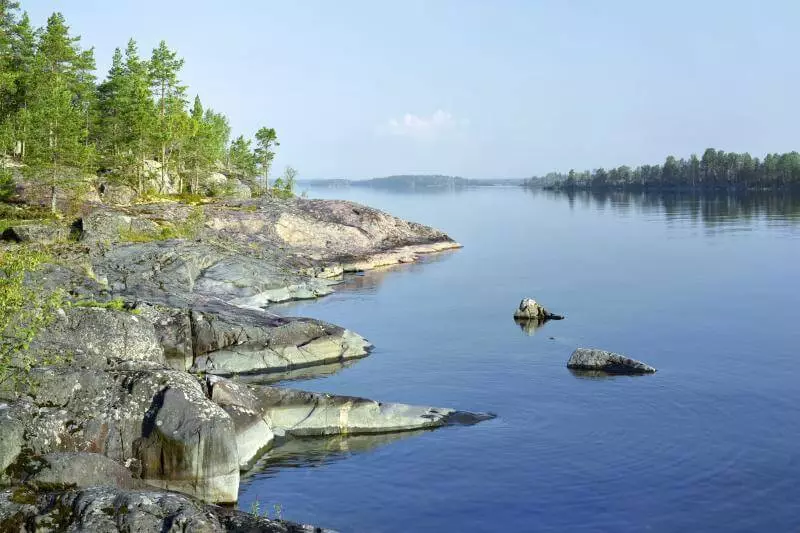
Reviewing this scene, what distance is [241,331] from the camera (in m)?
54.2

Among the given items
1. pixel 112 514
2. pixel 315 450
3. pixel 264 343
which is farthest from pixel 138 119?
pixel 112 514

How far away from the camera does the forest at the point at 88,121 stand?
83.7m

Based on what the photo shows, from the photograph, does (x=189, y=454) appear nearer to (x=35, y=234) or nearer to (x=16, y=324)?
(x=16, y=324)

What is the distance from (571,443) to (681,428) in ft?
21.8

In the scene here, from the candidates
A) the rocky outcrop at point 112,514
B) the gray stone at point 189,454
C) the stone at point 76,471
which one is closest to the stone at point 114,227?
the gray stone at point 189,454

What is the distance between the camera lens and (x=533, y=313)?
69.8 metres

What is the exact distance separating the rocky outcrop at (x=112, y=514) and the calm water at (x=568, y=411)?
6520 millimetres

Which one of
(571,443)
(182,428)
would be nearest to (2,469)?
(182,428)

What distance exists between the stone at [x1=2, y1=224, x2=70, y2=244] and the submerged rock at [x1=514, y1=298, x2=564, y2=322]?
45.1m

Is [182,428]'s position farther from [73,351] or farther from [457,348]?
[457,348]

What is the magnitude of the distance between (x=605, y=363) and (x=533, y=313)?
17318mm

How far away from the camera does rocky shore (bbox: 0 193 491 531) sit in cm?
2541

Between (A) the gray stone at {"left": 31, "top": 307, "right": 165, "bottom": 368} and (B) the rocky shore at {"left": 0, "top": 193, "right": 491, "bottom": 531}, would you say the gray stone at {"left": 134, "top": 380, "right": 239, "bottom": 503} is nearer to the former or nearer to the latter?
(B) the rocky shore at {"left": 0, "top": 193, "right": 491, "bottom": 531}

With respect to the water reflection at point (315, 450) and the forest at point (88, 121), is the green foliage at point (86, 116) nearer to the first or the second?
the forest at point (88, 121)
